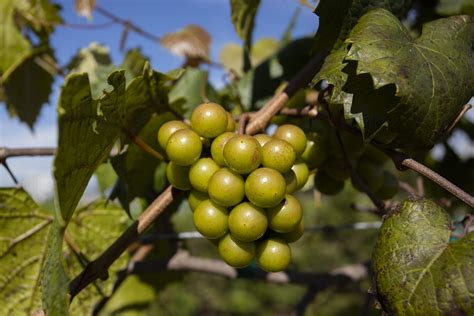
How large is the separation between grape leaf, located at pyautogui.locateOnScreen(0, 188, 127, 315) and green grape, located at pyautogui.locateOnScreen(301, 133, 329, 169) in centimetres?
39

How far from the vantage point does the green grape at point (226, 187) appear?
689 mm

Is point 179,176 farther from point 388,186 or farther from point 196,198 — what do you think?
point 388,186

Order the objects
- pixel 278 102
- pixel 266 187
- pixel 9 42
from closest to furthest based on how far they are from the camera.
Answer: pixel 266 187
pixel 278 102
pixel 9 42

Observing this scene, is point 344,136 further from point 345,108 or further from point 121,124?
point 121,124

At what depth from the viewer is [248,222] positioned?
0.68 m

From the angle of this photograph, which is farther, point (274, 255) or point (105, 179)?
point (105, 179)

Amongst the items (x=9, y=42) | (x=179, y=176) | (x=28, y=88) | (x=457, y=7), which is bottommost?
(x=28, y=88)

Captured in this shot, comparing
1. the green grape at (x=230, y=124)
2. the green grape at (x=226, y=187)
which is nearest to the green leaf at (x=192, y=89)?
the green grape at (x=230, y=124)

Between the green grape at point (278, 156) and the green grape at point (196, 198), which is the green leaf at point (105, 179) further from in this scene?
the green grape at point (278, 156)

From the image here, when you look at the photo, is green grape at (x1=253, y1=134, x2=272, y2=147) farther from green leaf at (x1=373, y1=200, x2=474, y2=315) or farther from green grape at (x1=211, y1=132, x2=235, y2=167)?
green leaf at (x1=373, y1=200, x2=474, y2=315)

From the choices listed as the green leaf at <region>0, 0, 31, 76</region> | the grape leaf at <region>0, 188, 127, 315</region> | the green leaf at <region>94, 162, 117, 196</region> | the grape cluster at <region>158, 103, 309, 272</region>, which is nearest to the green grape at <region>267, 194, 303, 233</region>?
the grape cluster at <region>158, 103, 309, 272</region>

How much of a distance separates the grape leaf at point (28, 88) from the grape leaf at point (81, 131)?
1.05m

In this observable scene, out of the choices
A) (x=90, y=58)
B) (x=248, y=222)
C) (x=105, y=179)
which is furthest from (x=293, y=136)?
(x=90, y=58)

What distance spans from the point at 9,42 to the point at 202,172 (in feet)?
4.16
